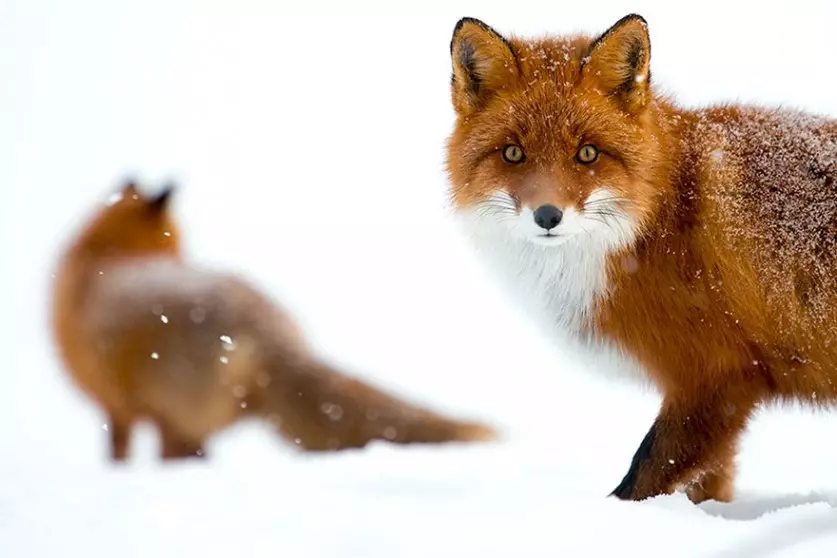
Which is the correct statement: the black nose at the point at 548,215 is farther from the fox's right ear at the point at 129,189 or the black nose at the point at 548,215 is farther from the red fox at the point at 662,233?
the fox's right ear at the point at 129,189

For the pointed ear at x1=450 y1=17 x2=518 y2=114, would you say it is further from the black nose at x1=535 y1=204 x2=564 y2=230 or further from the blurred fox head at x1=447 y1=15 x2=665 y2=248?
the black nose at x1=535 y1=204 x2=564 y2=230

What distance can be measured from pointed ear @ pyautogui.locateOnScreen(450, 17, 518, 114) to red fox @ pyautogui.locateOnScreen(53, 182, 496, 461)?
1.99 m

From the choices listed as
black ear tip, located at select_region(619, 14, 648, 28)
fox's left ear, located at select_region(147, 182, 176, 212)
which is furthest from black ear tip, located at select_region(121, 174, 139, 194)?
black ear tip, located at select_region(619, 14, 648, 28)

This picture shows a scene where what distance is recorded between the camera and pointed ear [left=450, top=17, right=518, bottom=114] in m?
3.27

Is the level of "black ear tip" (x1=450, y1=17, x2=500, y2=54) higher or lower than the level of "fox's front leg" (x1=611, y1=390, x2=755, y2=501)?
higher

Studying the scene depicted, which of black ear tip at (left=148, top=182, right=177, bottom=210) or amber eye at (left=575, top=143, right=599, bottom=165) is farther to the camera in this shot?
black ear tip at (left=148, top=182, right=177, bottom=210)

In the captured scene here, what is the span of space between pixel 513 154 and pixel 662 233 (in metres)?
0.58

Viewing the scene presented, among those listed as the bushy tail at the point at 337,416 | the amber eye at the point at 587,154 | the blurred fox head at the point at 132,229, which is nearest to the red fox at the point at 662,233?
the amber eye at the point at 587,154

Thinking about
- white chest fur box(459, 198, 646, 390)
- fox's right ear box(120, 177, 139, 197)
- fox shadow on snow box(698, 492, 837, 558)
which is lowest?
fox shadow on snow box(698, 492, 837, 558)

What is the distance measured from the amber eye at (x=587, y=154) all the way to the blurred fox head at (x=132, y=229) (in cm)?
328

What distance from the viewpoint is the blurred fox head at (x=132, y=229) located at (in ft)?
17.9

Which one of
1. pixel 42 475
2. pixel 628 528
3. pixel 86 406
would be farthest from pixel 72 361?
pixel 628 528

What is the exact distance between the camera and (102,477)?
2932 millimetres

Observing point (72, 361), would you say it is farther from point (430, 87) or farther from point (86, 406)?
point (430, 87)
